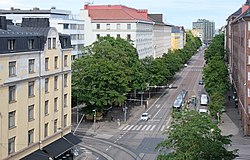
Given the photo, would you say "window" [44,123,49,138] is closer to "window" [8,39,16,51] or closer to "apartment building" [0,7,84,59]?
"window" [8,39,16,51]

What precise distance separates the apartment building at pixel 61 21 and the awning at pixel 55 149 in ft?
148

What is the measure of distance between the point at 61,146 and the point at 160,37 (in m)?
125

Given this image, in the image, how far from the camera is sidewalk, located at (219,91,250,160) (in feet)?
190

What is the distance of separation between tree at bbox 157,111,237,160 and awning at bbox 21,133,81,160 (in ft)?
42.2

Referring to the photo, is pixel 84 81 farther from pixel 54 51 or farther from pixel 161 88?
pixel 161 88

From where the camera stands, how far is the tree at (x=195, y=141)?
3450 cm

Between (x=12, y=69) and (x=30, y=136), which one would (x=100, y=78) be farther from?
(x=12, y=69)

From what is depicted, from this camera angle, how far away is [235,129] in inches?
2813

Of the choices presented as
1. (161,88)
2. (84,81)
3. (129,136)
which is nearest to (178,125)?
(129,136)

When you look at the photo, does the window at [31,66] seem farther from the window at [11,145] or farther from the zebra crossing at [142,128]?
the zebra crossing at [142,128]

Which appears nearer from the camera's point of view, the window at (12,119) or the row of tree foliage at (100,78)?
the window at (12,119)

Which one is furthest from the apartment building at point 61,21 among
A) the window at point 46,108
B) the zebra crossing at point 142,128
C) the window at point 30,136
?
the window at point 30,136

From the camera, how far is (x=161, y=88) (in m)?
114

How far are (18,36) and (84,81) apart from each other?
29852 mm
